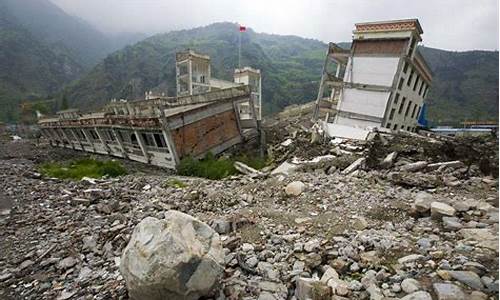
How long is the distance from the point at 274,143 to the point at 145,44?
11036 cm

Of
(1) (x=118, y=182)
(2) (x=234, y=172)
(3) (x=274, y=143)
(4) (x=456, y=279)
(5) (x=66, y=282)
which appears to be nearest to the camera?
(4) (x=456, y=279)

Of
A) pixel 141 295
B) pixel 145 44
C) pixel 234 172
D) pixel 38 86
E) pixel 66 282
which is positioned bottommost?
pixel 38 86

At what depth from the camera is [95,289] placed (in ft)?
13.8

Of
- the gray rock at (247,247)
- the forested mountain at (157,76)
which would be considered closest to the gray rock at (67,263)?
the gray rock at (247,247)

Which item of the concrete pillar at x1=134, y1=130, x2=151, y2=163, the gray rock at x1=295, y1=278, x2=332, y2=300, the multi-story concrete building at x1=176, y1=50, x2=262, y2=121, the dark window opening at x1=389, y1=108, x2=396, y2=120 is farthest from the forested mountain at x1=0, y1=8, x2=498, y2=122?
the gray rock at x1=295, y1=278, x2=332, y2=300

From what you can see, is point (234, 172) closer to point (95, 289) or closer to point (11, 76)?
point (95, 289)

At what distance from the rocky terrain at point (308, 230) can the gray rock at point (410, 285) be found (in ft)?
0.04

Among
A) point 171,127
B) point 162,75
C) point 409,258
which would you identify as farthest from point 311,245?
point 162,75

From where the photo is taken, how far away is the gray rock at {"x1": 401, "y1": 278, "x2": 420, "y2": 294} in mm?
3248

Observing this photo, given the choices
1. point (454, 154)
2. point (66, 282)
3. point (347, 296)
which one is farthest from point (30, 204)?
point (454, 154)

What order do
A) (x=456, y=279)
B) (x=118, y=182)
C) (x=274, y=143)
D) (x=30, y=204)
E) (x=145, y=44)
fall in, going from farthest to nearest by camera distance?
1. (x=145, y=44)
2. (x=274, y=143)
3. (x=118, y=182)
4. (x=30, y=204)
5. (x=456, y=279)

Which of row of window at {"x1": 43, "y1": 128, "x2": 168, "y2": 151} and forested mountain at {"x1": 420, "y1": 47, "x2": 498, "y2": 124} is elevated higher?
forested mountain at {"x1": 420, "y1": 47, "x2": 498, "y2": 124}

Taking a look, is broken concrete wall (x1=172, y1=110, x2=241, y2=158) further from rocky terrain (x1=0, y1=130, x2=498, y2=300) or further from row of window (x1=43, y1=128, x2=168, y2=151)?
rocky terrain (x1=0, y1=130, x2=498, y2=300)

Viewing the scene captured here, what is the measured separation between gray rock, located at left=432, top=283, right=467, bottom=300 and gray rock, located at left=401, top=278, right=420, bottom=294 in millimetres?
181
